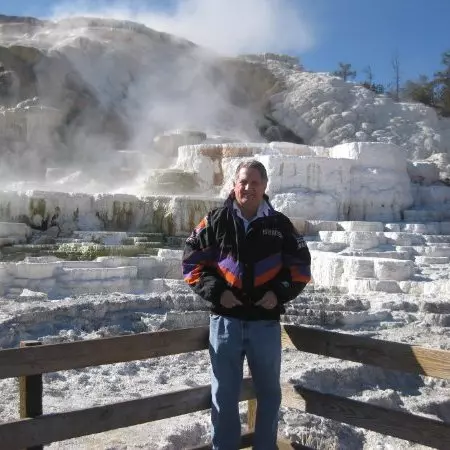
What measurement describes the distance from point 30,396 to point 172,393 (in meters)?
0.59

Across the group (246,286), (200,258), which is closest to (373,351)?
(246,286)

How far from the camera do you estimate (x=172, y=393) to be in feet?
8.24

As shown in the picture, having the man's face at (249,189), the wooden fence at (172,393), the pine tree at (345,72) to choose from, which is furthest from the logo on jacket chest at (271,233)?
the pine tree at (345,72)

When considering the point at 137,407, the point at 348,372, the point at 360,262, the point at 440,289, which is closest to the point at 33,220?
the point at 360,262

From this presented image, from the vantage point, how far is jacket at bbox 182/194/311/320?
7.41 feet

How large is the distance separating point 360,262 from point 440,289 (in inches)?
57.1

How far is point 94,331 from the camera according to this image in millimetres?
6656

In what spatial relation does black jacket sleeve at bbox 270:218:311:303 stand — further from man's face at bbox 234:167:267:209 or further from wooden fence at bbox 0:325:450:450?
wooden fence at bbox 0:325:450:450

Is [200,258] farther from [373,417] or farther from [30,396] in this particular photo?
[373,417]

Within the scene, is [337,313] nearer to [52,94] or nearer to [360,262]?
[360,262]

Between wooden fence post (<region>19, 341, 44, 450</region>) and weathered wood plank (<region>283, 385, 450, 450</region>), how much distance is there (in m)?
1.11

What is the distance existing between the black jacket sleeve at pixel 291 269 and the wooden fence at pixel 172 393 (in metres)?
0.38

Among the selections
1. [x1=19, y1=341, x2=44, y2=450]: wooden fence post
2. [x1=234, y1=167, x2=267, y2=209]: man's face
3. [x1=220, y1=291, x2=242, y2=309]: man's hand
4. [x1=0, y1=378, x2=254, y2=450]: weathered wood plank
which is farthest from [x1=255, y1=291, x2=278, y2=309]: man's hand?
[x1=19, y1=341, x2=44, y2=450]: wooden fence post

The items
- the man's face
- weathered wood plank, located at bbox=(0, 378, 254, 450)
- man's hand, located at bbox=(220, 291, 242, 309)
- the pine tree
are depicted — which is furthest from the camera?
the pine tree
